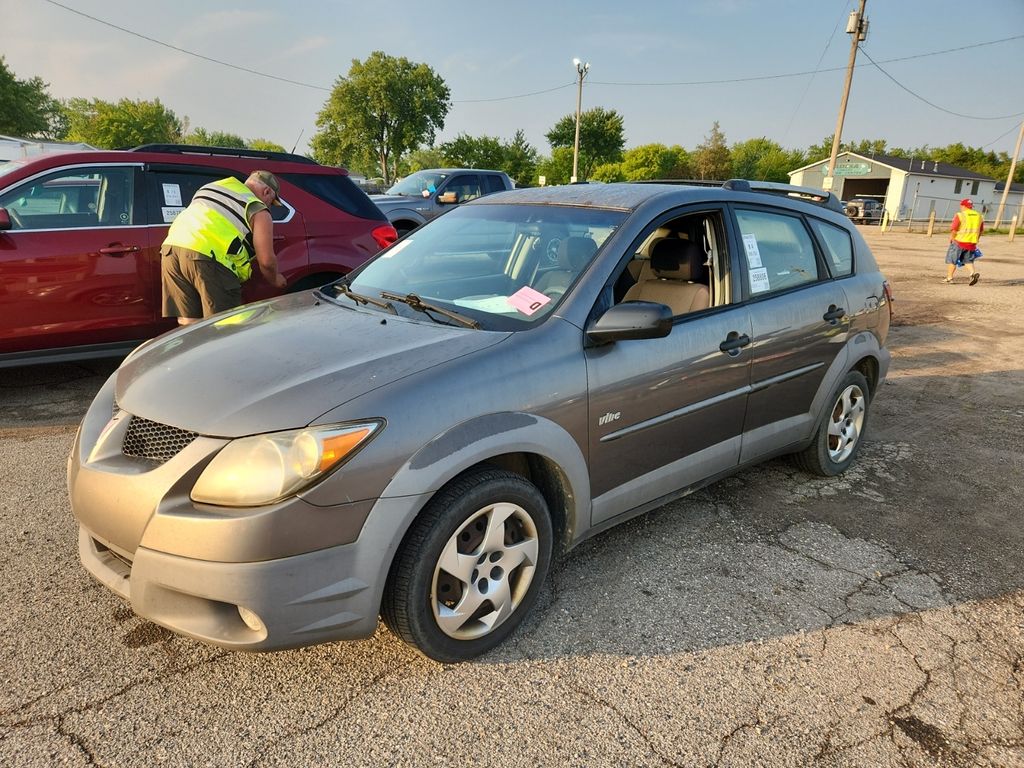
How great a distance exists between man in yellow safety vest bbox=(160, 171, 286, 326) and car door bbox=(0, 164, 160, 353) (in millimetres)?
473

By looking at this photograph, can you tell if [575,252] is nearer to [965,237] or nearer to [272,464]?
[272,464]

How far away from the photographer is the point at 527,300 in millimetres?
2840

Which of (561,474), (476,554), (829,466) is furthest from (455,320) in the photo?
(829,466)

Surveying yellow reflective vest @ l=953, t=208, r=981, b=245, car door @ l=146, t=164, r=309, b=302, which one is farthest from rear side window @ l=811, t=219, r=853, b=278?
yellow reflective vest @ l=953, t=208, r=981, b=245

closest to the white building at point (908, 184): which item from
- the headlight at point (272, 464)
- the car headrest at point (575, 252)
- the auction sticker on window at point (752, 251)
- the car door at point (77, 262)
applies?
the auction sticker on window at point (752, 251)

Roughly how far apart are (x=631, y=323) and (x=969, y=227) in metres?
13.9

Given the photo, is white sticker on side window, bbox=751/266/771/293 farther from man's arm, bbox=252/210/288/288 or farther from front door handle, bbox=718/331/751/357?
man's arm, bbox=252/210/288/288

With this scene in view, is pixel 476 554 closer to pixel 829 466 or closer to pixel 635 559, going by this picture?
pixel 635 559

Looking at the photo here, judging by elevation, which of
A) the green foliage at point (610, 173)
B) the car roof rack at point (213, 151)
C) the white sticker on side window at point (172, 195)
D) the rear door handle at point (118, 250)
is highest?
the green foliage at point (610, 173)

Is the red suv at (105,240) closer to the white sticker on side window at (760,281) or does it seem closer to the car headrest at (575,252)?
the car headrest at (575,252)

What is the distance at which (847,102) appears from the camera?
79.3ft

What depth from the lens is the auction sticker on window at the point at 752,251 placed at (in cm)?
347

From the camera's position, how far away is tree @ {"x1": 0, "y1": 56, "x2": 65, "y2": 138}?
4456 cm

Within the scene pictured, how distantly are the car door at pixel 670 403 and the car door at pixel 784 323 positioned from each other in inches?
5.7
